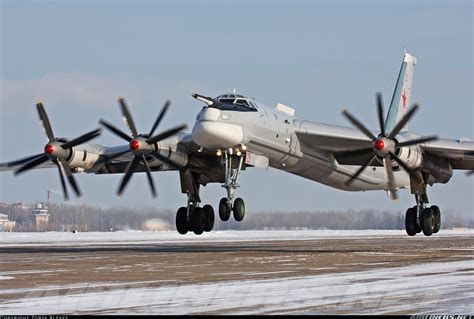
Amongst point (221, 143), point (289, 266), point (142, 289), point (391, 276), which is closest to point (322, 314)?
point (142, 289)

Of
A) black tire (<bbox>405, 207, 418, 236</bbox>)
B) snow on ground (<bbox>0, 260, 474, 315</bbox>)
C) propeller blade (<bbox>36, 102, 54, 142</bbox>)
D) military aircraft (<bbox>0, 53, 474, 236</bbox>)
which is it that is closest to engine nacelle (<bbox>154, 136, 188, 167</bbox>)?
military aircraft (<bbox>0, 53, 474, 236</bbox>)

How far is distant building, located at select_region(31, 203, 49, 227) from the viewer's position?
70619mm

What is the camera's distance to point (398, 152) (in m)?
28.7

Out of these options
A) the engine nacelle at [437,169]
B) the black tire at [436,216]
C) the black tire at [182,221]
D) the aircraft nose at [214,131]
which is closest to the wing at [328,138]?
the engine nacelle at [437,169]

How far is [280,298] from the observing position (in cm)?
1318

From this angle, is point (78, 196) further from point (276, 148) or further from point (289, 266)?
point (289, 266)

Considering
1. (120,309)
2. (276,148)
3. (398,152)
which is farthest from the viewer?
(276,148)

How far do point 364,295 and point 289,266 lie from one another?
683 cm

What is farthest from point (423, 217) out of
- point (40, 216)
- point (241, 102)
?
point (40, 216)

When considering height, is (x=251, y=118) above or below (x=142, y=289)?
above

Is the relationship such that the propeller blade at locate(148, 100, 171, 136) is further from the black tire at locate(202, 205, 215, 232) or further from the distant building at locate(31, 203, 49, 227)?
the distant building at locate(31, 203, 49, 227)

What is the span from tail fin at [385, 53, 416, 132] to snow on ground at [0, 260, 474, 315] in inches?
875

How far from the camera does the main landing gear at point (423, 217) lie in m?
32.4

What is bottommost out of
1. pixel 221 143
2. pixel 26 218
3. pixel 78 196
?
pixel 26 218
